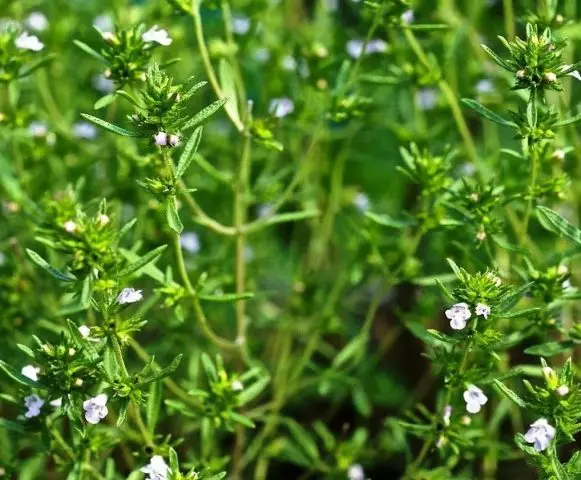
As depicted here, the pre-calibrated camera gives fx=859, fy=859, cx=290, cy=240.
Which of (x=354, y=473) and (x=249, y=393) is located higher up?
(x=249, y=393)

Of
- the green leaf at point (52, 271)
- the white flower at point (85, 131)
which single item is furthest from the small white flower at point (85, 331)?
the white flower at point (85, 131)

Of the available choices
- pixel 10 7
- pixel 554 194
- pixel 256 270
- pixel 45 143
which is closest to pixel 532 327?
pixel 554 194

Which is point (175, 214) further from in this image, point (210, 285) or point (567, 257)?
point (567, 257)

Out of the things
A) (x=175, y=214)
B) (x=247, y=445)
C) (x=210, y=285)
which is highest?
(x=175, y=214)

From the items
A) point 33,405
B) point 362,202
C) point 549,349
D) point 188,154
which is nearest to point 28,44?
point 188,154

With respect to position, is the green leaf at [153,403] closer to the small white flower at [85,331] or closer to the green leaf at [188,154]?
the small white flower at [85,331]

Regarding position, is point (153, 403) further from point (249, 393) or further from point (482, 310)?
point (482, 310)

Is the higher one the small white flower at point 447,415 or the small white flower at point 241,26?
the small white flower at point 241,26
